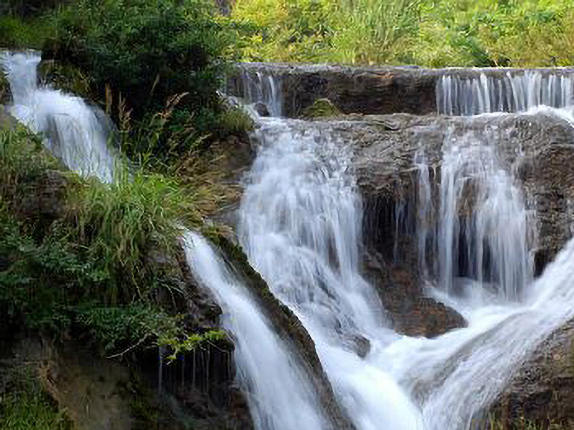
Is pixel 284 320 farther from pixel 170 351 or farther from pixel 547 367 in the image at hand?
pixel 547 367

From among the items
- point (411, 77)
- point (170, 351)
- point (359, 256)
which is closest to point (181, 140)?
point (359, 256)

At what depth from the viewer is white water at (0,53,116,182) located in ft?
→ 26.2

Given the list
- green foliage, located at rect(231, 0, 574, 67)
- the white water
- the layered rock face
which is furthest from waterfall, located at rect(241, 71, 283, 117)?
the white water

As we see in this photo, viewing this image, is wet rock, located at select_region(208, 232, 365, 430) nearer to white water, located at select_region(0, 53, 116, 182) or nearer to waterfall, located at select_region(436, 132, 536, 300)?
white water, located at select_region(0, 53, 116, 182)

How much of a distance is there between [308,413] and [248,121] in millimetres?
4766

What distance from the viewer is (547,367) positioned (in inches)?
261

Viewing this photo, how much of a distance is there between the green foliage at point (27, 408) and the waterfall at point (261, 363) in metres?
1.30

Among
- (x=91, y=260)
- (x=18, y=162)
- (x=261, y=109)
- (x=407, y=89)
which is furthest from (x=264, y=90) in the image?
(x=91, y=260)

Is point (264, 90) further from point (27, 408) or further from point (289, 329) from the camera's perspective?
point (27, 408)

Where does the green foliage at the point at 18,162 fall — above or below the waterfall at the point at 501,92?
above

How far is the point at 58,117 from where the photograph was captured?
8.27 meters

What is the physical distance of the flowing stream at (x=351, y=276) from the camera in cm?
605

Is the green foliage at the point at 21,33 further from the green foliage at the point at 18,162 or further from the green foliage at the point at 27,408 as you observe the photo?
the green foliage at the point at 27,408

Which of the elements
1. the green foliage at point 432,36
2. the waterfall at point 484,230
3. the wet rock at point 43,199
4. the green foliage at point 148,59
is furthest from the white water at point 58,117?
the green foliage at point 432,36
